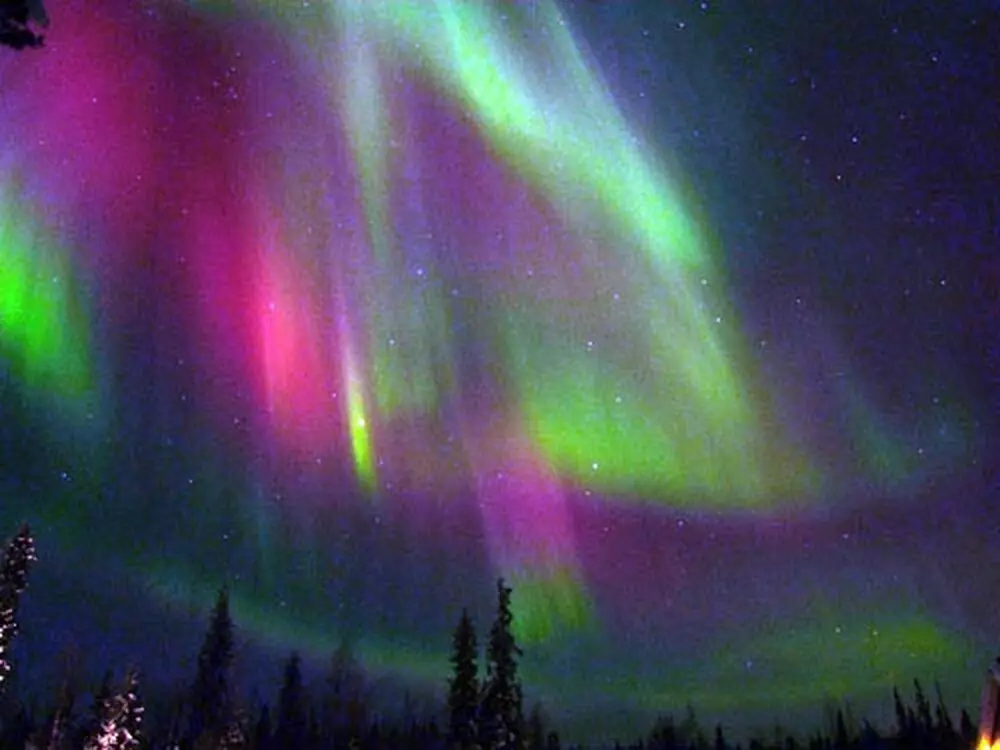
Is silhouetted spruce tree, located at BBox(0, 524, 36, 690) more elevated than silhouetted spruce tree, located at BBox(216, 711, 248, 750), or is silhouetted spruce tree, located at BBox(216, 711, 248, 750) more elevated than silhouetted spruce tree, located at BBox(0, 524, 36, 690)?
silhouetted spruce tree, located at BBox(0, 524, 36, 690)

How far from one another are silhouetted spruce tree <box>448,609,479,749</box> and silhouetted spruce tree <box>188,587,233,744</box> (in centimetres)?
2765

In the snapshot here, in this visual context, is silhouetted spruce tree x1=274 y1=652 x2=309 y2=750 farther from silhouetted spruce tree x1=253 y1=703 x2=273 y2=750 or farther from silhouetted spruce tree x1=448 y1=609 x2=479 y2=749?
silhouetted spruce tree x1=448 y1=609 x2=479 y2=749

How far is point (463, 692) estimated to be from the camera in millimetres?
52594

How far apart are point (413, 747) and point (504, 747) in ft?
244

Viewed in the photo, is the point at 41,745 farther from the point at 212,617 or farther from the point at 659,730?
the point at 659,730

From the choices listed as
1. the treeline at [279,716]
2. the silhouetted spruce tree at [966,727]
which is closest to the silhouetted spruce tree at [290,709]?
the treeline at [279,716]

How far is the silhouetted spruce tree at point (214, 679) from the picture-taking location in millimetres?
71438

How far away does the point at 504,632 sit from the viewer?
50.3 meters

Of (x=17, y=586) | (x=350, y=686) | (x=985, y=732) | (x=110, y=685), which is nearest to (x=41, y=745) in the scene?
(x=110, y=685)

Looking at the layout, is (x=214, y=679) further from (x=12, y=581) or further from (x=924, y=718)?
(x=924, y=718)

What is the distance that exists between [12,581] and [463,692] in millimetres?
33723

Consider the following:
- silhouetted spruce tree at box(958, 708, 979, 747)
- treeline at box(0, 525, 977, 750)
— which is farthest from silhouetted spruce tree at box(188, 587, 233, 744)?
silhouetted spruce tree at box(958, 708, 979, 747)

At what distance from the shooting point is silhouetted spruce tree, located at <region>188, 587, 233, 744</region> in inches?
2813

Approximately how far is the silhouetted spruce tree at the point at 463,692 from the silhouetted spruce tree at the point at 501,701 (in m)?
1.24
